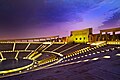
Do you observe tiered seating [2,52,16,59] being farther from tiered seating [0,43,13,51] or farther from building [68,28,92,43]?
building [68,28,92,43]

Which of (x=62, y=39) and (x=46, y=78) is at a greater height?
(x=62, y=39)

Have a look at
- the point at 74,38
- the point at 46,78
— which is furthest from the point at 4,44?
the point at 46,78

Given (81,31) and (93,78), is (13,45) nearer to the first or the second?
(81,31)

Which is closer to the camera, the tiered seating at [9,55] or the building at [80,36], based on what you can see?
the tiered seating at [9,55]

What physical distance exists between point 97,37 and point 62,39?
11.6 metres

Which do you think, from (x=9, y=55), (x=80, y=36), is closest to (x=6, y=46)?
(x=9, y=55)

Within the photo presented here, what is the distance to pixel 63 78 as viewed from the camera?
23.6 feet

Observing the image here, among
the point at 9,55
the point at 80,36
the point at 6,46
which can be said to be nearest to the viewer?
the point at 9,55

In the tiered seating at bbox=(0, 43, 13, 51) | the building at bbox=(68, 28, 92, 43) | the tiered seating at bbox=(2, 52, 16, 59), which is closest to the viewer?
the tiered seating at bbox=(2, 52, 16, 59)

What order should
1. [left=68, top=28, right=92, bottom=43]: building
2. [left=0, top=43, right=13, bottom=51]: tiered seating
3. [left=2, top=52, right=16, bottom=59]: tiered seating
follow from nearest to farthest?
[left=2, top=52, right=16, bottom=59]: tiered seating < [left=0, top=43, right=13, bottom=51]: tiered seating < [left=68, top=28, right=92, bottom=43]: building

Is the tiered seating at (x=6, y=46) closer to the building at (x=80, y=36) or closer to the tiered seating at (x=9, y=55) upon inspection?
the tiered seating at (x=9, y=55)

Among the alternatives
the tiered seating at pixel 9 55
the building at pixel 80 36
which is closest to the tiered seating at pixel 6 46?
the tiered seating at pixel 9 55

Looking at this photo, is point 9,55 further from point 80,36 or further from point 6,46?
point 80,36

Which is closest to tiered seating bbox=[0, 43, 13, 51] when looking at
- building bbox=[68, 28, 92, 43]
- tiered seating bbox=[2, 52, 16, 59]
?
tiered seating bbox=[2, 52, 16, 59]
